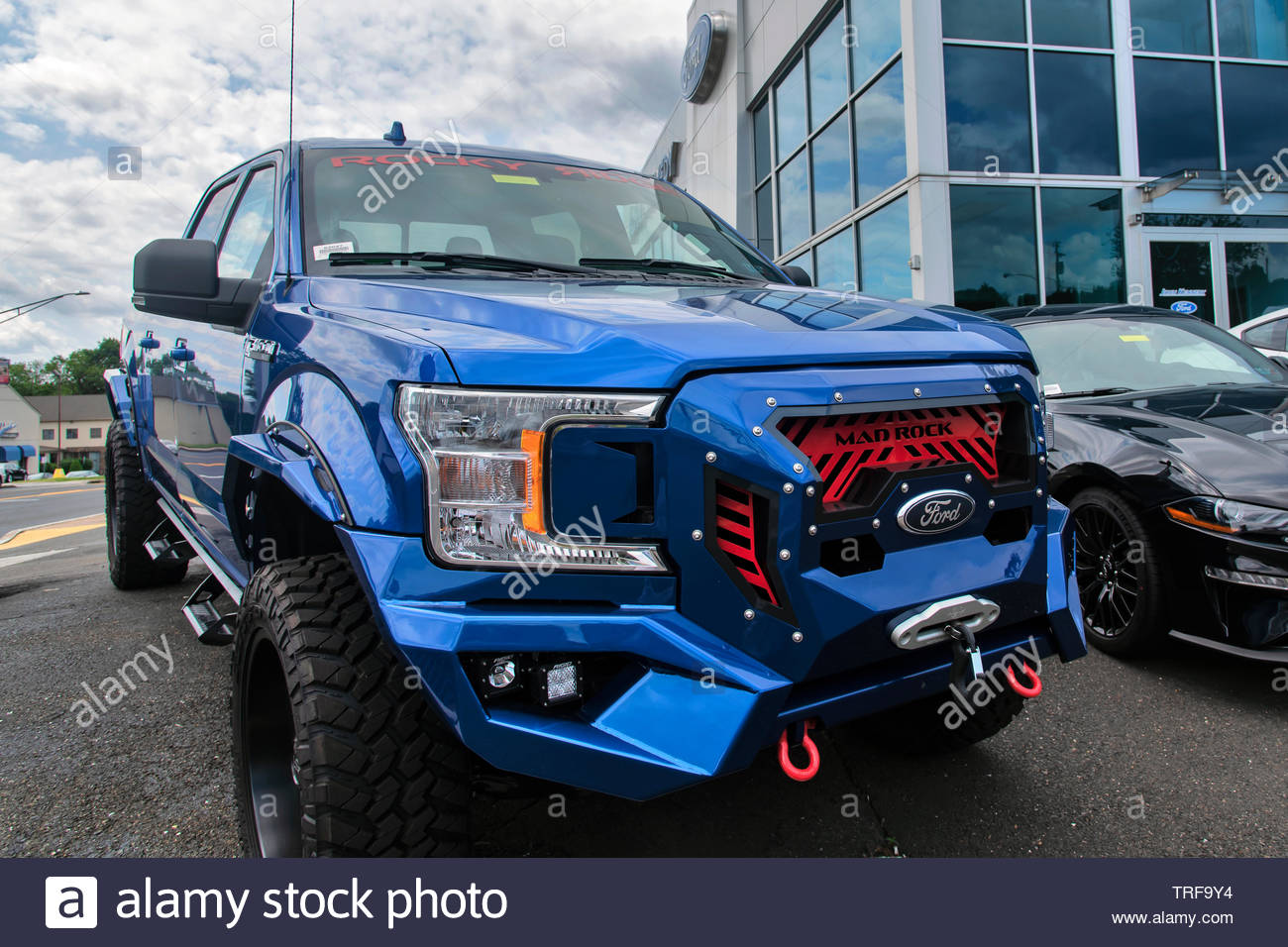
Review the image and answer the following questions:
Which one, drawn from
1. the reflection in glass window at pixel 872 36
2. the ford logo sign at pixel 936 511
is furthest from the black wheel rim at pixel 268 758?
the reflection in glass window at pixel 872 36

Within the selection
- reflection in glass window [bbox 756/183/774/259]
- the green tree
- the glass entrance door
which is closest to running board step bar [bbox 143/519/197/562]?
the glass entrance door

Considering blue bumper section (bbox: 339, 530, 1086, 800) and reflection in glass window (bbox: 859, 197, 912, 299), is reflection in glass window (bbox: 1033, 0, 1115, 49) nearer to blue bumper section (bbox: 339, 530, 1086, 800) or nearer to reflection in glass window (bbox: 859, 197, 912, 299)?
reflection in glass window (bbox: 859, 197, 912, 299)

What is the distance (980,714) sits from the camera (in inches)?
91.7

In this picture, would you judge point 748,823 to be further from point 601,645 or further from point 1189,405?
point 1189,405

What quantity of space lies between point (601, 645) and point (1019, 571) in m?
0.91

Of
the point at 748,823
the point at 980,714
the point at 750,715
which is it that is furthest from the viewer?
the point at 980,714

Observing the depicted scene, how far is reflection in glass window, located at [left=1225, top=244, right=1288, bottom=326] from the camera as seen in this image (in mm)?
10711

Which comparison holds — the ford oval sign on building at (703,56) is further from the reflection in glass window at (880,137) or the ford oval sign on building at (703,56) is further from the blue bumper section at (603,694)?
the blue bumper section at (603,694)

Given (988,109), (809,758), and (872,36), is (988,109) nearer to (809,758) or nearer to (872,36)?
(872,36)

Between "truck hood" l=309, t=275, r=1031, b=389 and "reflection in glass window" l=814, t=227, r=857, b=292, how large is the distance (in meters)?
10.4

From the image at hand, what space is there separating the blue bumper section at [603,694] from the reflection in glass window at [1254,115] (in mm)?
12882

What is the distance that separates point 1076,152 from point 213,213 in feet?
34.8

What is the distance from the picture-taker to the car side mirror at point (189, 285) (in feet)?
7.09

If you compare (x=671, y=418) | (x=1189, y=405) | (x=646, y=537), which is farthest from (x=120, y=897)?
(x=1189, y=405)
